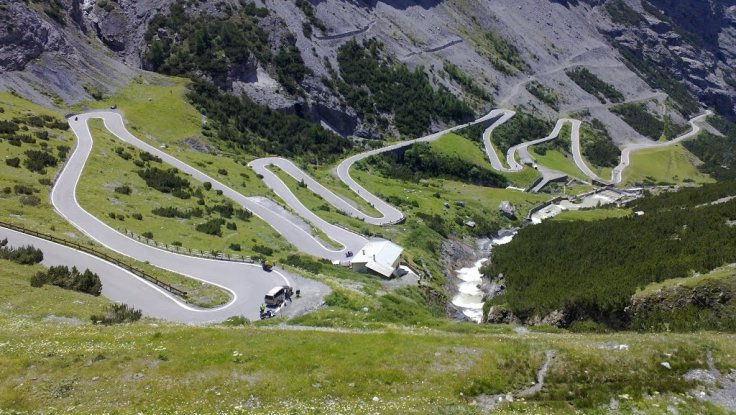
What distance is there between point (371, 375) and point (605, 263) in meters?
34.7

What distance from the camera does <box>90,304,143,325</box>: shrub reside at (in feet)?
112

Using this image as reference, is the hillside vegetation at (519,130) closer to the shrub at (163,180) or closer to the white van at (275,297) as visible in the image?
the shrub at (163,180)

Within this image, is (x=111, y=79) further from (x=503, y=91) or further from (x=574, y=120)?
(x=574, y=120)

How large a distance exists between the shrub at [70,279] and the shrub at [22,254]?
225cm

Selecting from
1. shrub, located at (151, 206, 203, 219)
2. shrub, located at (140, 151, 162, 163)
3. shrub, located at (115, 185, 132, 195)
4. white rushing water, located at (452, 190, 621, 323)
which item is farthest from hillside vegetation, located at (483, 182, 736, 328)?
shrub, located at (140, 151, 162, 163)

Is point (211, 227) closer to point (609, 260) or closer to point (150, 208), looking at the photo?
point (150, 208)

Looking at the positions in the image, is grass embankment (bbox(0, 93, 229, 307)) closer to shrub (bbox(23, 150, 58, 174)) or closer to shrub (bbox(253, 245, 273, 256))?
shrub (bbox(23, 150, 58, 174))

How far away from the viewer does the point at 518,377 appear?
26.2m

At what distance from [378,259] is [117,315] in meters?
30.2

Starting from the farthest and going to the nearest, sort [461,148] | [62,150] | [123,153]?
[461,148], [123,153], [62,150]

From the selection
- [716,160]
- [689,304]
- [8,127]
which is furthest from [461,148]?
[689,304]

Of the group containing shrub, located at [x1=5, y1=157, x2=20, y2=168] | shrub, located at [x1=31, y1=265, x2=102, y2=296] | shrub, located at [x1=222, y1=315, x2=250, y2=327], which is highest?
shrub, located at [x1=5, y1=157, x2=20, y2=168]

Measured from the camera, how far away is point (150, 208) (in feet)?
200

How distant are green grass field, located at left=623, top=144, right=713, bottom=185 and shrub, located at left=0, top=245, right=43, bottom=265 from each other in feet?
478
